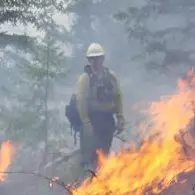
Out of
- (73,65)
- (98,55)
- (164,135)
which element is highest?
(73,65)

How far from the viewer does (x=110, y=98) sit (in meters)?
9.44

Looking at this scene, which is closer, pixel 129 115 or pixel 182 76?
pixel 182 76

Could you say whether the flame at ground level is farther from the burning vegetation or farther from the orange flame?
the orange flame

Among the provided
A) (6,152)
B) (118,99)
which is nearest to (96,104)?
(118,99)

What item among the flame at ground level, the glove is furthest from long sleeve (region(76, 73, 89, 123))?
the flame at ground level

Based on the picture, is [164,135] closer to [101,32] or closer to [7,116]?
[7,116]

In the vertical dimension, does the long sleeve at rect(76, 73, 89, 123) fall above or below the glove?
above

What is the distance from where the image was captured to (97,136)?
31.7ft

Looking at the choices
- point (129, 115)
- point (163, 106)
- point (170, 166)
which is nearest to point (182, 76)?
point (129, 115)

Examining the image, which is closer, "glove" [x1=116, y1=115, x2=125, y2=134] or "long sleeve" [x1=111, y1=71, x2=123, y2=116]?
"long sleeve" [x1=111, y1=71, x2=123, y2=116]

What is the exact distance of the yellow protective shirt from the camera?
912cm

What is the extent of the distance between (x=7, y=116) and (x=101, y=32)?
2312 centimetres

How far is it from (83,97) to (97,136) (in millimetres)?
1050

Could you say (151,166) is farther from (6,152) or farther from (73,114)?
(6,152)
